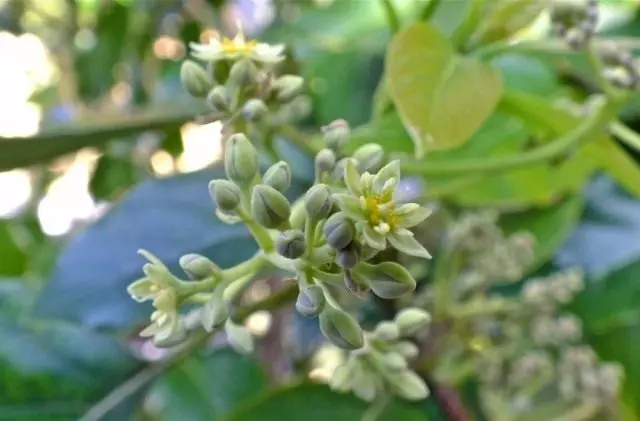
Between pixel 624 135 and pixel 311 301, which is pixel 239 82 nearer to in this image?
pixel 311 301

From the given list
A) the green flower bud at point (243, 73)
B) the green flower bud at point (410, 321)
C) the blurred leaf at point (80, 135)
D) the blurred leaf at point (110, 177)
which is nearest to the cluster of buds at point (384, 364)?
the green flower bud at point (410, 321)

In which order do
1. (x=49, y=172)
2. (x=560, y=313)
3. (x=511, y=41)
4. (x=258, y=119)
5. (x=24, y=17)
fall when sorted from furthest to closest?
(x=49, y=172)
(x=24, y=17)
(x=560, y=313)
(x=511, y=41)
(x=258, y=119)

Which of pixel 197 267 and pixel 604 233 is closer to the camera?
pixel 197 267

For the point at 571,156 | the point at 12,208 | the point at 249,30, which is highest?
the point at 571,156

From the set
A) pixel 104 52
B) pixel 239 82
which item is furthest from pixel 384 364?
Result: pixel 104 52

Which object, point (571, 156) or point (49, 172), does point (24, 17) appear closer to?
point (49, 172)

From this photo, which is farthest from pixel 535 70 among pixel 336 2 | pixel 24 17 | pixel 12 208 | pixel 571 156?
pixel 12 208
